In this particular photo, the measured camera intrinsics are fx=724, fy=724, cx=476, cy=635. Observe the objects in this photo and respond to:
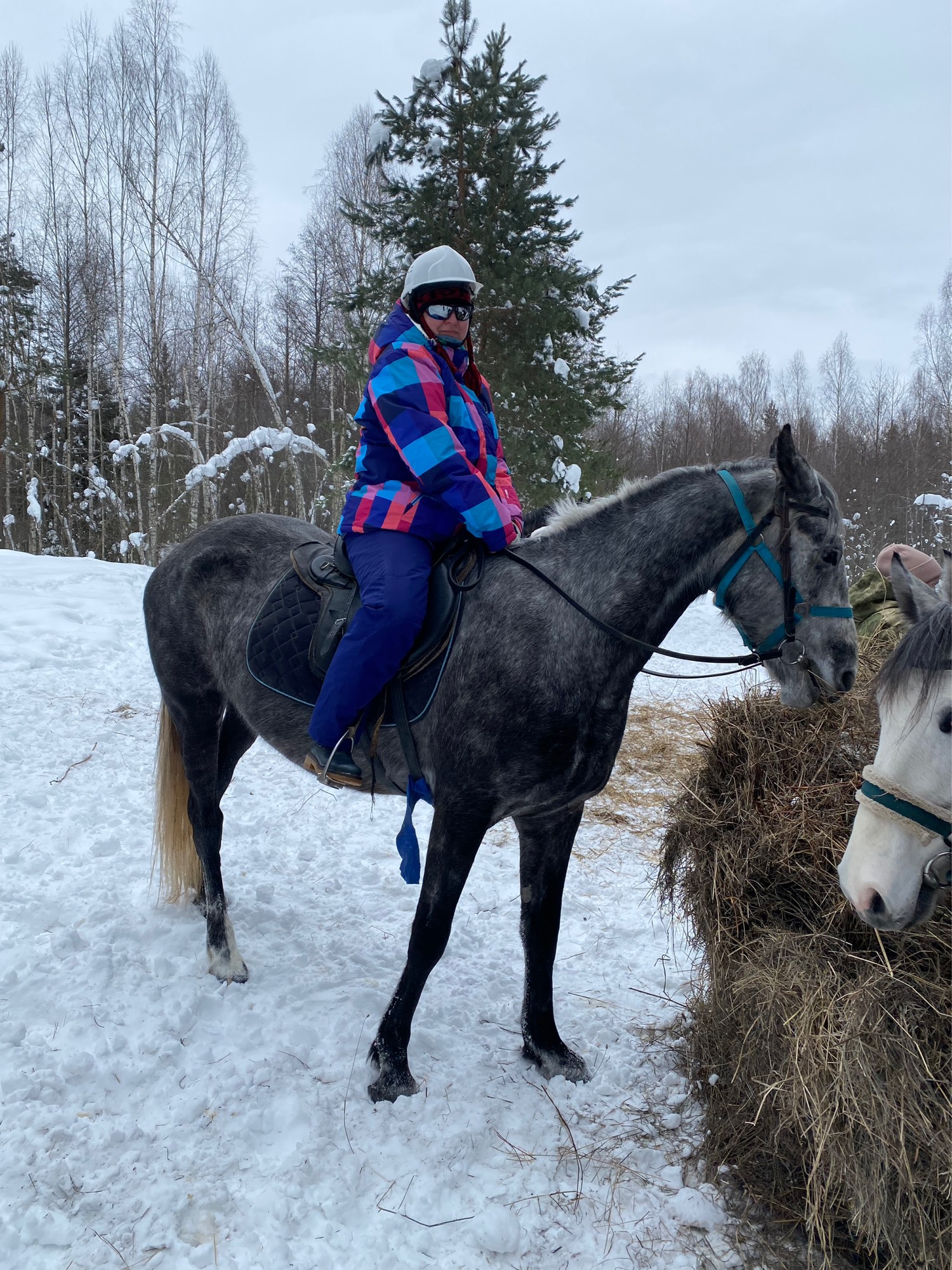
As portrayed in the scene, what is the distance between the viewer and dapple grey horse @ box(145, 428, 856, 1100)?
2.24 metres

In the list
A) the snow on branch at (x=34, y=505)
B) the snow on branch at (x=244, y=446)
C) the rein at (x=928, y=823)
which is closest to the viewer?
the rein at (x=928, y=823)

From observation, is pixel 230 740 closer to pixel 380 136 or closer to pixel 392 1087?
pixel 392 1087

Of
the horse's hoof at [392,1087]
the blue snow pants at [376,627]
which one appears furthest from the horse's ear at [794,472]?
the horse's hoof at [392,1087]

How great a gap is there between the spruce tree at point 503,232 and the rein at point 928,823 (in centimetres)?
959

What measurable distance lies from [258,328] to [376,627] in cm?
2601

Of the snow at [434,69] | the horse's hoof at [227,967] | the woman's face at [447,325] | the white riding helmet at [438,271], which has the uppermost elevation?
the snow at [434,69]

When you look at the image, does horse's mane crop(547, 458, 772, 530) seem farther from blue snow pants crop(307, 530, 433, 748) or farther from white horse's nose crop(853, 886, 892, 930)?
white horse's nose crop(853, 886, 892, 930)

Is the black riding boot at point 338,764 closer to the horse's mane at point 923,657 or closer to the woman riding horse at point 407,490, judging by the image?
the woman riding horse at point 407,490

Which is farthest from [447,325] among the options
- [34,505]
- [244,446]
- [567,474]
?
[34,505]

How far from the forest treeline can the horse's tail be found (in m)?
8.30

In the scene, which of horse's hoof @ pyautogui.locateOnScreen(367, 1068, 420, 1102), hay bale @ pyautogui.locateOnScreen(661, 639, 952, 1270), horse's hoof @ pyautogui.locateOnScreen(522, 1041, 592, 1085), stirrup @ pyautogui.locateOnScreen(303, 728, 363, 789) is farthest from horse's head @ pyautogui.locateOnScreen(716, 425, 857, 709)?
horse's hoof @ pyautogui.locateOnScreen(367, 1068, 420, 1102)

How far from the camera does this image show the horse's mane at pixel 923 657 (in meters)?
1.63

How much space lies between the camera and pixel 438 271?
2697mm

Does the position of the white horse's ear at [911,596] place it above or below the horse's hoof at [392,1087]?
above
